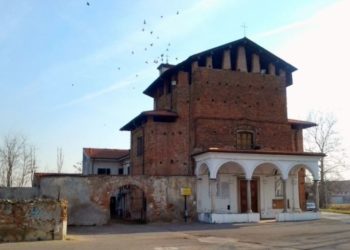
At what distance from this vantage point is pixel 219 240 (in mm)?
17625

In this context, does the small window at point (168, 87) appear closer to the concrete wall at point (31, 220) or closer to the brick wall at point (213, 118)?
the brick wall at point (213, 118)

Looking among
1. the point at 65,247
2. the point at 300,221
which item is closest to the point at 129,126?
the point at 300,221

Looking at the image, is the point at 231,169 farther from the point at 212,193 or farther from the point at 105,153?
the point at 105,153

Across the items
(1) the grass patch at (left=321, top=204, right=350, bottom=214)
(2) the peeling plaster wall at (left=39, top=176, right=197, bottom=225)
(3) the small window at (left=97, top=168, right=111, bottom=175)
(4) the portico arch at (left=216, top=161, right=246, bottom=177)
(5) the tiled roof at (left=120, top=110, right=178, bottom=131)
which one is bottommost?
(1) the grass patch at (left=321, top=204, right=350, bottom=214)

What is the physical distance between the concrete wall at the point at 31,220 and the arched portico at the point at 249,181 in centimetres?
1100

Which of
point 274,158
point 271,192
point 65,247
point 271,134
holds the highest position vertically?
point 271,134

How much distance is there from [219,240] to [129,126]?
20.2 meters

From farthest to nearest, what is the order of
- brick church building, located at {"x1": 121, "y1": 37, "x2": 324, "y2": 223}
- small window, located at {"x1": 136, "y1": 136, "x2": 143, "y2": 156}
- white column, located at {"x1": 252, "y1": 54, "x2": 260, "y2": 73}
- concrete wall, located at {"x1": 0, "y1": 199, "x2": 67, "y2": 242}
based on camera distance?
small window, located at {"x1": 136, "y1": 136, "x2": 143, "y2": 156} → white column, located at {"x1": 252, "y1": 54, "x2": 260, "y2": 73} → brick church building, located at {"x1": 121, "y1": 37, "x2": 324, "y2": 223} → concrete wall, located at {"x1": 0, "y1": 199, "x2": 67, "y2": 242}

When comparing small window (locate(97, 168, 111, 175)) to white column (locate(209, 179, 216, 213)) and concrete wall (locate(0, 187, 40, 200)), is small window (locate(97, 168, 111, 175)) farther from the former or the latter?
white column (locate(209, 179, 216, 213))

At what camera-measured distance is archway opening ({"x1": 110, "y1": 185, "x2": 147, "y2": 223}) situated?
31734 mm

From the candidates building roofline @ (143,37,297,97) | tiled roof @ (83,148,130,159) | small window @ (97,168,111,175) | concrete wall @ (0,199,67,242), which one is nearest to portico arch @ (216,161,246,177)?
building roofline @ (143,37,297,97)

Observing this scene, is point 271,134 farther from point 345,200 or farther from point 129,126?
point 345,200

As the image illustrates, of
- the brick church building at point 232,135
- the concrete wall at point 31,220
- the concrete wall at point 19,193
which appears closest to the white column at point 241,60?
the brick church building at point 232,135

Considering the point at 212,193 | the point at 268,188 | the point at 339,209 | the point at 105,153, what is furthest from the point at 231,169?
the point at 339,209
